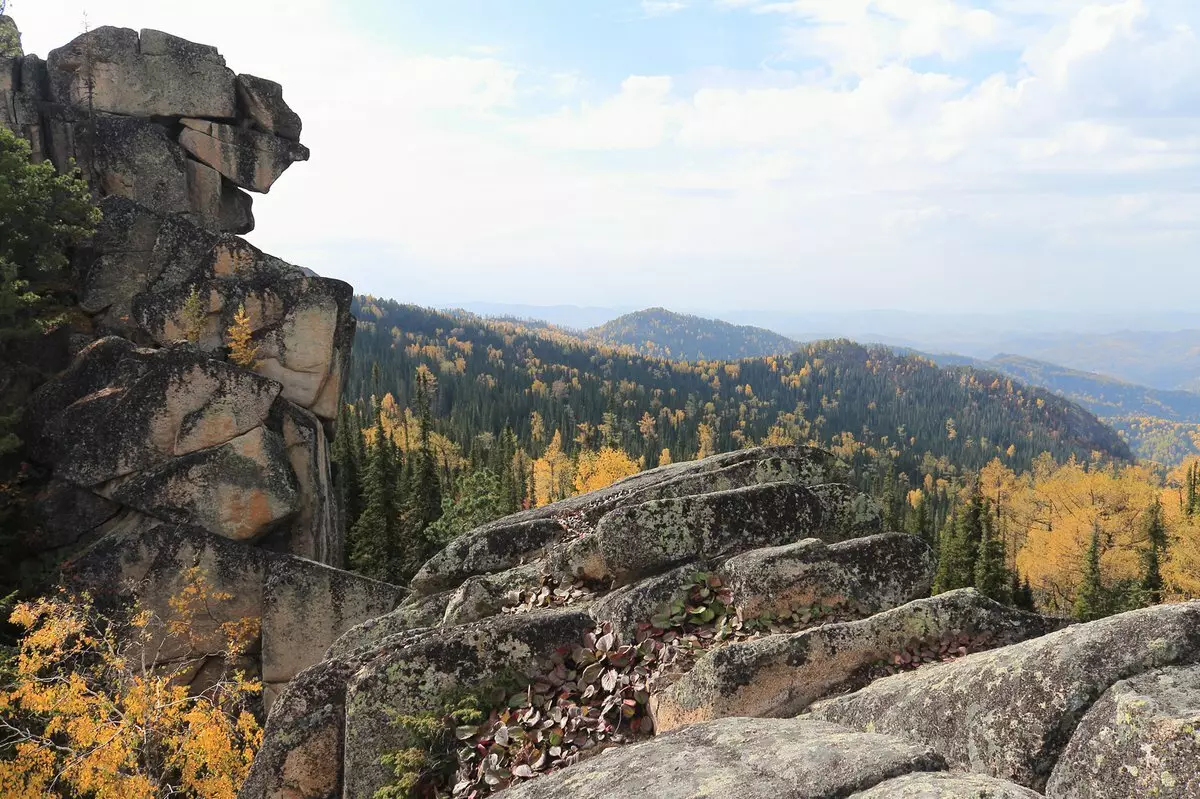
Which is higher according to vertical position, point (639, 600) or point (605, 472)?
point (639, 600)

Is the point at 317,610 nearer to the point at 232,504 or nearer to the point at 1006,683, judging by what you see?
the point at 232,504

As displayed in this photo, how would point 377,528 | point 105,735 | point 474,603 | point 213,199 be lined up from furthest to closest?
1. point 377,528
2. point 213,199
3. point 105,735
4. point 474,603

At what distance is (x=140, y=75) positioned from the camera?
31.6 m

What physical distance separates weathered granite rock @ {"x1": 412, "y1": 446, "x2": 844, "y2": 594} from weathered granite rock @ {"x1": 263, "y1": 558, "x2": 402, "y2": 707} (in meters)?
10.2

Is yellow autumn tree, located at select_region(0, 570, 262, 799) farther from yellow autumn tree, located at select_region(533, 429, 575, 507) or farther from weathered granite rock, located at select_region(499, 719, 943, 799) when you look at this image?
yellow autumn tree, located at select_region(533, 429, 575, 507)

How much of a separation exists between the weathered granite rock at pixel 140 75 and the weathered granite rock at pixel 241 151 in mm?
804

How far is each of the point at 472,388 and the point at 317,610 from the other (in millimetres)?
172170

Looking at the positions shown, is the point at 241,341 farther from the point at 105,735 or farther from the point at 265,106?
the point at 105,735

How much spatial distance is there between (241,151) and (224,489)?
18.5m

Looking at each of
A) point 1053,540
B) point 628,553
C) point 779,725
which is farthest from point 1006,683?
point 1053,540

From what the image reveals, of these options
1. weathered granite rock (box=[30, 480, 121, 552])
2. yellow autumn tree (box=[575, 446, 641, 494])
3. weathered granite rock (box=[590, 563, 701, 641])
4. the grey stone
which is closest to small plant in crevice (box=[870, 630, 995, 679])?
weathered granite rock (box=[590, 563, 701, 641])

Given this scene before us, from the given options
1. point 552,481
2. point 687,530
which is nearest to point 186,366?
point 687,530

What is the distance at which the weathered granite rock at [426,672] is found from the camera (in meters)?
8.73

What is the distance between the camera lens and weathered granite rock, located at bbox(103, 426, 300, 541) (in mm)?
24656
